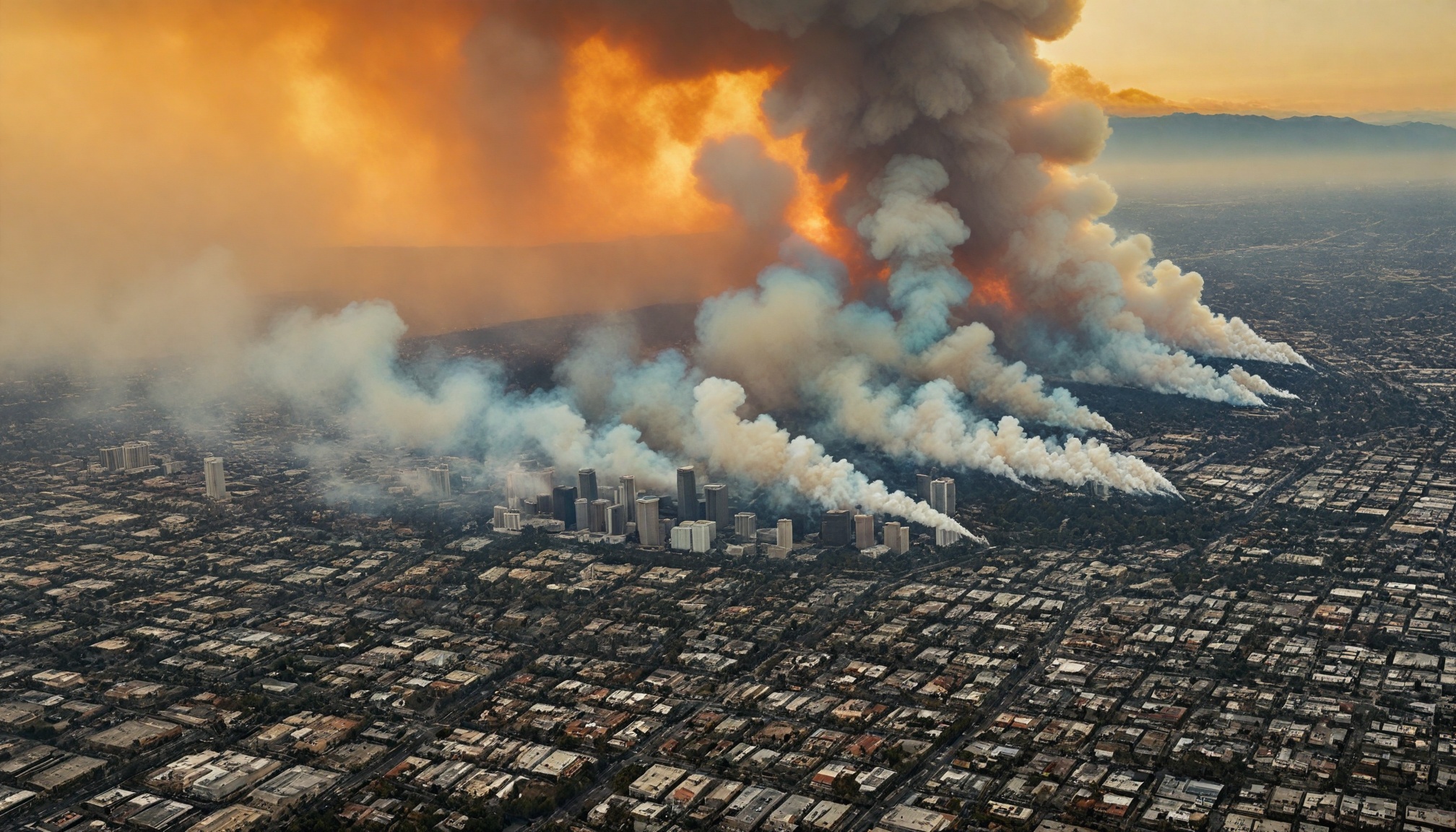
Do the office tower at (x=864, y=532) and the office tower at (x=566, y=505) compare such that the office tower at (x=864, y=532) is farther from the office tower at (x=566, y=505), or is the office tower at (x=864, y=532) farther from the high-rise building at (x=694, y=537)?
the office tower at (x=566, y=505)

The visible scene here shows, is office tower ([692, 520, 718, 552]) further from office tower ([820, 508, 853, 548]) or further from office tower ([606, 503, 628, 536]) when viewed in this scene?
office tower ([820, 508, 853, 548])

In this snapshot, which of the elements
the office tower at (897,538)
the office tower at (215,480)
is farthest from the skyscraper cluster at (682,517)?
the office tower at (215,480)

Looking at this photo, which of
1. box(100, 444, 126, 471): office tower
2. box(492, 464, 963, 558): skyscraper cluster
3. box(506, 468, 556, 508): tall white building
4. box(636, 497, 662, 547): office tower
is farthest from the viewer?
box(100, 444, 126, 471): office tower

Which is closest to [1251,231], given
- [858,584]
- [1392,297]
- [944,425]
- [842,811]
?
[1392,297]

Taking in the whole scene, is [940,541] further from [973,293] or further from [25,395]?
[25,395]

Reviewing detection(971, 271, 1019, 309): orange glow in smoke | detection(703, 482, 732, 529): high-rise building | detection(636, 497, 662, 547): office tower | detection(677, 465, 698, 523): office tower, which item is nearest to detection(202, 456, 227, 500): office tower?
detection(636, 497, 662, 547): office tower

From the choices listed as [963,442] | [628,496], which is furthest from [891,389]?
[628,496]
